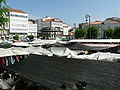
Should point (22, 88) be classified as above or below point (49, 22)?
below

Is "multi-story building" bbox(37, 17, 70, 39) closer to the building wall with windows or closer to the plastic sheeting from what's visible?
the building wall with windows

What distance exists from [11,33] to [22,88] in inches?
3680

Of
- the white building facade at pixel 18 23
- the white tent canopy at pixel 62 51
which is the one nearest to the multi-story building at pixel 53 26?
the white building facade at pixel 18 23

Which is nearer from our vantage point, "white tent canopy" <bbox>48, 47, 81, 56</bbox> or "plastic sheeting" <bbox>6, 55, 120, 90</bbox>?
"plastic sheeting" <bbox>6, 55, 120, 90</bbox>

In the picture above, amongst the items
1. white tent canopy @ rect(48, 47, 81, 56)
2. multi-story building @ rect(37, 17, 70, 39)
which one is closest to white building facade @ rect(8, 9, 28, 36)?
multi-story building @ rect(37, 17, 70, 39)

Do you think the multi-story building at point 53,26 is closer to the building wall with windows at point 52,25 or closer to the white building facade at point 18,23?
the building wall with windows at point 52,25

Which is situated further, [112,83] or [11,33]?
[11,33]

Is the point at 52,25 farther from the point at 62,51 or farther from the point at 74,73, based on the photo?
the point at 74,73

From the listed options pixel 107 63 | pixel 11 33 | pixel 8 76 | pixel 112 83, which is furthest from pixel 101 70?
pixel 11 33

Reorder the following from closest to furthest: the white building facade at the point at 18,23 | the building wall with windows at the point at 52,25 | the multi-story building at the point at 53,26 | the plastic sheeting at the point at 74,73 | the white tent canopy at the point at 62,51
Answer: the plastic sheeting at the point at 74,73
the white tent canopy at the point at 62,51
the white building facade at the point at 18,23
the building wall with windows at the point at 52,25
the multi-story building at the point at 53,26

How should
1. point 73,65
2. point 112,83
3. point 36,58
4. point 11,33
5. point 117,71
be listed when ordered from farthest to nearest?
point 11,33
point 36,58
point 73,65
point 117,71
point 112,83

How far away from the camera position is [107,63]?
688cm

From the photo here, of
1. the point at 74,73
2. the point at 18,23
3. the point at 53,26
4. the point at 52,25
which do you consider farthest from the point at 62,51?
the point at 53,26

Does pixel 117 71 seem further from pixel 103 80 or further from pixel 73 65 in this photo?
pixel 73 65
